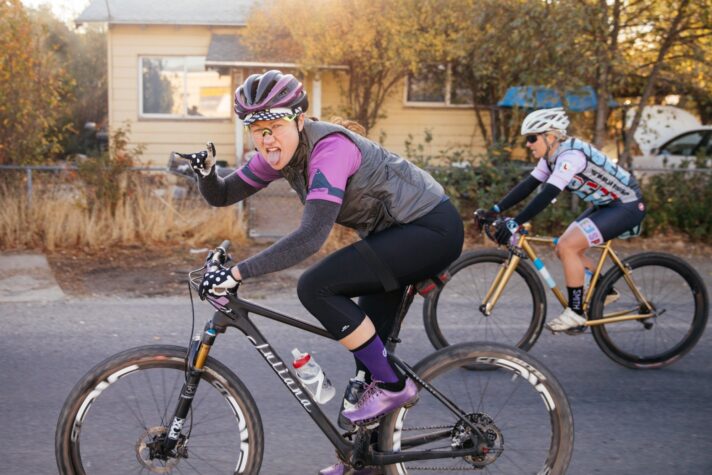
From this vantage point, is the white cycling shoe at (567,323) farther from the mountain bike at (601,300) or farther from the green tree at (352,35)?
Answer: the green tree at (352,35)

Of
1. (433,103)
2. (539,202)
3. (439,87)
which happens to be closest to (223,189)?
(539,202)

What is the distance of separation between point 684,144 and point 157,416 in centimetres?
1665

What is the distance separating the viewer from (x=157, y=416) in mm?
3725

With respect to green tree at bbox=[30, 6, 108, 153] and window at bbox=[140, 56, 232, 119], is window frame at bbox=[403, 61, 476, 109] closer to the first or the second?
window at bbox=[140, 56, 232, 119]

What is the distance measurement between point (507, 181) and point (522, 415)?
7.35 m

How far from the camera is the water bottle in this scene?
11.6ft

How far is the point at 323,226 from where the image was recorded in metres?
3.28

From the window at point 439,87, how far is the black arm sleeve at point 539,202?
12.4 m

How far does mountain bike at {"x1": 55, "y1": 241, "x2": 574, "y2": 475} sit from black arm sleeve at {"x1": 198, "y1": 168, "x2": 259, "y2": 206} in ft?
1.13

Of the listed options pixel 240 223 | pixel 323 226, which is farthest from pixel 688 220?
pixel 323 226

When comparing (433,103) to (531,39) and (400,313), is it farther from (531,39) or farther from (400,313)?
(400,313)

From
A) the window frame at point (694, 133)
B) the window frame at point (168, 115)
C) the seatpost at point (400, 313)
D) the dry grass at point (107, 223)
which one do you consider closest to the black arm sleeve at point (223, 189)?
the seatpost at point (400, 313)

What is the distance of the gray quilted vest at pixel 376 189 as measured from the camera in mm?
3514

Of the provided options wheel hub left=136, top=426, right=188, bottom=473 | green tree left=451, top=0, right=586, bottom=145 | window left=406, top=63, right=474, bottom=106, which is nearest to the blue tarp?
green tree left=451, top=0, right=586, bottom=145
